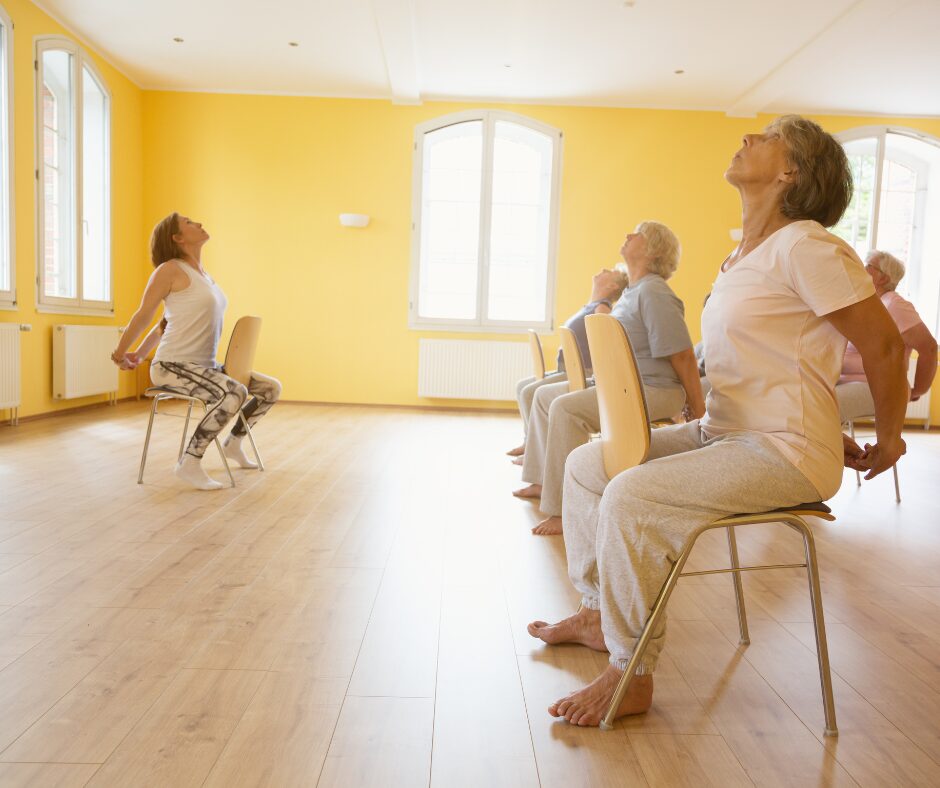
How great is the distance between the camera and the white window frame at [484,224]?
734 centimetres

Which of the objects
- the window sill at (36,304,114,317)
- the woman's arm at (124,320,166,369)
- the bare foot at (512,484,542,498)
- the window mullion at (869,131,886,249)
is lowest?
the bare foot at (512,484,542,498)

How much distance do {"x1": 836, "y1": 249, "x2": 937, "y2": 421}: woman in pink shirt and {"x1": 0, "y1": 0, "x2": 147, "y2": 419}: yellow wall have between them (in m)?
5.26

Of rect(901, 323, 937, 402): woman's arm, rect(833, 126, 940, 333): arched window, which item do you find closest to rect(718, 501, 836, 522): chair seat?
rect(901, 323, 937, 402): woman's arm

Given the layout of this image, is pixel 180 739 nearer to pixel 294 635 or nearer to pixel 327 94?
pixel 294 635

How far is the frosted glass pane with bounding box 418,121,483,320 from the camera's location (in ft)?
24.4

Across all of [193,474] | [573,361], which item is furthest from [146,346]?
[573,361]

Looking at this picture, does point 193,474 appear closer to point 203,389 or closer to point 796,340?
point 203,389

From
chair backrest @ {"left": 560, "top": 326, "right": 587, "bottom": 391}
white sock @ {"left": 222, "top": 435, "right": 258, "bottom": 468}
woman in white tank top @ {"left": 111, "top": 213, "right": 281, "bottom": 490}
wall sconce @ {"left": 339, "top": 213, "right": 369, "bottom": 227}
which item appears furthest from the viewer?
wall sconce @ {"left": 339, "top": 213, "right": 369, "bottom": 227}

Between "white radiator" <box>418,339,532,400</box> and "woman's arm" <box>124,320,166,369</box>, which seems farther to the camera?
"white radiator" <box>418,339,532,400</box>

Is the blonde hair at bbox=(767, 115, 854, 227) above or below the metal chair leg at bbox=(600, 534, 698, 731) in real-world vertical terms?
above

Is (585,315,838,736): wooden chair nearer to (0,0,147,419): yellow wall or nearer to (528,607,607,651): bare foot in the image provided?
(528,607,607,651): bare foot

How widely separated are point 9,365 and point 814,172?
5251mm

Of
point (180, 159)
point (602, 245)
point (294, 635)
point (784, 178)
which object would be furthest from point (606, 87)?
point (294, 635)

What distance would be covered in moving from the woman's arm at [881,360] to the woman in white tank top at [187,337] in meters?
2.79
